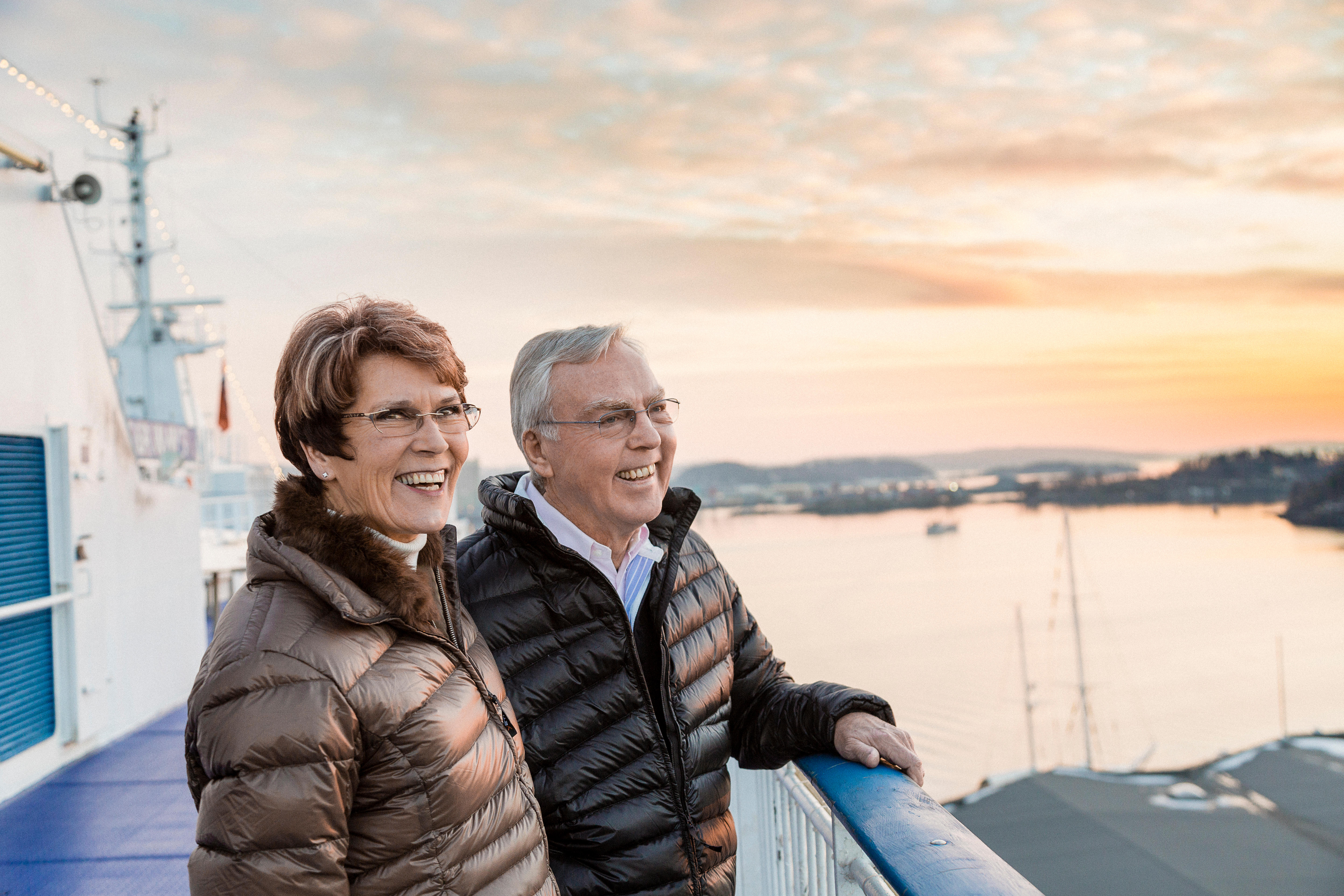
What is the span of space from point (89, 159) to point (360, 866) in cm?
1265

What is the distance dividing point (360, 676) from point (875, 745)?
0.80 m

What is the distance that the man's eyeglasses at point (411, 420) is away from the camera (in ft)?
3.43

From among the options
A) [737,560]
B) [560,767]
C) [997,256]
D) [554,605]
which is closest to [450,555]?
[554,605]

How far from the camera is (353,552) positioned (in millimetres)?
995

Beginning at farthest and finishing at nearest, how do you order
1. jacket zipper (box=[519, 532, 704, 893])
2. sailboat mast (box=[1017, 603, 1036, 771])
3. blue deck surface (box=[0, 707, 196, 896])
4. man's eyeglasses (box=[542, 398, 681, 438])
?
sailboat mast (box=[1017, 603, 1036, 771]), blue deck surface (box=[0, 707, 196, 896]), man's eyeglasses (box=[542, 398, 681, 438]), jacket zipper (box=[519, 532, 704, 893])

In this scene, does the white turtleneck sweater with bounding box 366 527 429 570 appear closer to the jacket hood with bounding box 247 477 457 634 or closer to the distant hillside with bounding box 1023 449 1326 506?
the jacket hood with bounding box 247 477 457 634

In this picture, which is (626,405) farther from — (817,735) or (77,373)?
(77,373)

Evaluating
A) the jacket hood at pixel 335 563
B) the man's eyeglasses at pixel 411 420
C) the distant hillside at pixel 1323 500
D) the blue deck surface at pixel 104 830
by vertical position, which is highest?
the man's eyeglasses at pixel 411 420

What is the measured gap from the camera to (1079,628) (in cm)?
5578

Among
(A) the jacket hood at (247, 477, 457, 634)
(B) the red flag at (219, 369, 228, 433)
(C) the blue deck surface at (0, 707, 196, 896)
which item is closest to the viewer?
(A) the jacket hood at (247, 477, 457, 634)

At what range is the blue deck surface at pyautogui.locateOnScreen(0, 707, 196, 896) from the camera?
8.99ft

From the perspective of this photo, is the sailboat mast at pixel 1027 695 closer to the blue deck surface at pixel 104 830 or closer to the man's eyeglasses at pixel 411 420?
the blue deck surface at pixel 104 830

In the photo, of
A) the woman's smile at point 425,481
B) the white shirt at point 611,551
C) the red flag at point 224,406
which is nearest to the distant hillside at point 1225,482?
the red flag at point 224,406

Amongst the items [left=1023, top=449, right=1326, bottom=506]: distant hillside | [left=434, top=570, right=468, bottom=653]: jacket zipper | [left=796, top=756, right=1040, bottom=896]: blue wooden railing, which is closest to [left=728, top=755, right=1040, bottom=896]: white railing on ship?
[left=796, top=756, right=1040, bottom=896]: blue wooden railing
